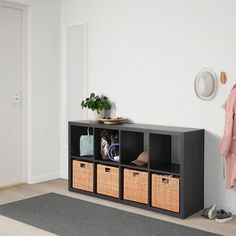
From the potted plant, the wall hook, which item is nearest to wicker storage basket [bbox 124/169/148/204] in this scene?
the potted plant

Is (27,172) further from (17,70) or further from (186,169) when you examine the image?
(186,169)

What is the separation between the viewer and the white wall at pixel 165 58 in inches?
151

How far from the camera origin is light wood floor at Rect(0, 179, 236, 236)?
3396mm

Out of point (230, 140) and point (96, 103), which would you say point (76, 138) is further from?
point (230, 140)

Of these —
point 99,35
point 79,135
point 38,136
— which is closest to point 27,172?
point 38,136

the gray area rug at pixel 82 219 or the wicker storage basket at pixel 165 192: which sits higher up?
the wicker storage basket at pixel 165 192

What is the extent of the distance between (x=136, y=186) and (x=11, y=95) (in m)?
1.93

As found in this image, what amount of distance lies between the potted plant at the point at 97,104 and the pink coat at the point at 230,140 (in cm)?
148

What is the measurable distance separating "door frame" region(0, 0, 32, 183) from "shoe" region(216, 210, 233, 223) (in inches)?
96.4

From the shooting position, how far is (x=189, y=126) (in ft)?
13.3

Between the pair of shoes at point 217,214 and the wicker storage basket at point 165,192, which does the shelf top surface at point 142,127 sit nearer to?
the wicker storage basket at point 165,192

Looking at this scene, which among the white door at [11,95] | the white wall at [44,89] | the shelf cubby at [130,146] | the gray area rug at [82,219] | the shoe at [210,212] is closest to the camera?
the gray area rug at [82,219]

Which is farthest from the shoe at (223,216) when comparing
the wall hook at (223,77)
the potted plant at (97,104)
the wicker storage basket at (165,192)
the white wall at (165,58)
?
the potted plant at (97,104)

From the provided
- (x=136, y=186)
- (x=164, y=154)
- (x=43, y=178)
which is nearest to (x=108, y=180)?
(x=136, y=186)
